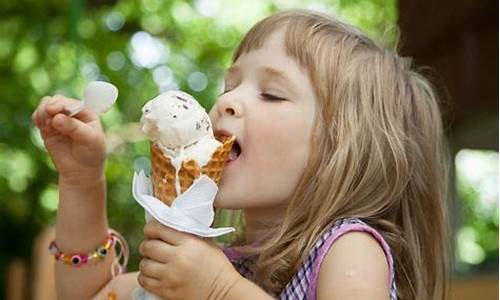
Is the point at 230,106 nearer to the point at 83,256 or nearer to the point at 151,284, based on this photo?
the point at 151,284

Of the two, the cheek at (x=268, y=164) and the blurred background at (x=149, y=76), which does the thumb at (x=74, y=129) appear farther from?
the blurred background at (x=149, y=76)

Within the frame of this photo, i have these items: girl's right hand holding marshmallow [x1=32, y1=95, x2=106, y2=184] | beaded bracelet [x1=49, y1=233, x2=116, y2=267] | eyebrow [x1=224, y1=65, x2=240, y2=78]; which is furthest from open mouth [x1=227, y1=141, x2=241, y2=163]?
beaded bracelet [x1=49, y1=233, x2=116, y2=267]

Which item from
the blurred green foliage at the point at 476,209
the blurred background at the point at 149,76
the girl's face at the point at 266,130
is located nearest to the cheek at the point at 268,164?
the girl's face at the point at 266,130

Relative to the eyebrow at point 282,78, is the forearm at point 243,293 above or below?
below

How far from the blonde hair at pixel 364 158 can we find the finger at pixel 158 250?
158mm

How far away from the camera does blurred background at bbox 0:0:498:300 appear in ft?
10.5

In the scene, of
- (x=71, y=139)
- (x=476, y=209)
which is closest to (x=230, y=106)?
(x=71, y=139)

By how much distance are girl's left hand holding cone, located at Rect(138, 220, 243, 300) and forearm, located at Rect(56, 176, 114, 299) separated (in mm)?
325

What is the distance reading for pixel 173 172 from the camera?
111cm

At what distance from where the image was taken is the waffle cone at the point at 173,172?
3.62 feet

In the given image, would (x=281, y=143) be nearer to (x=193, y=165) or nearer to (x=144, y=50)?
(x=193, y=165)

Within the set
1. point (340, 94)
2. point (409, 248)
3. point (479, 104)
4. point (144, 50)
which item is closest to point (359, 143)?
point (340, 94)

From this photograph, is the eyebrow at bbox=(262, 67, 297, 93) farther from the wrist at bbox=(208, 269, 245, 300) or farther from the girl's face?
the wrist at bbox=(208, 269, 245, 300)

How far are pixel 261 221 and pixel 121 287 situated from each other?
0.87 feet
